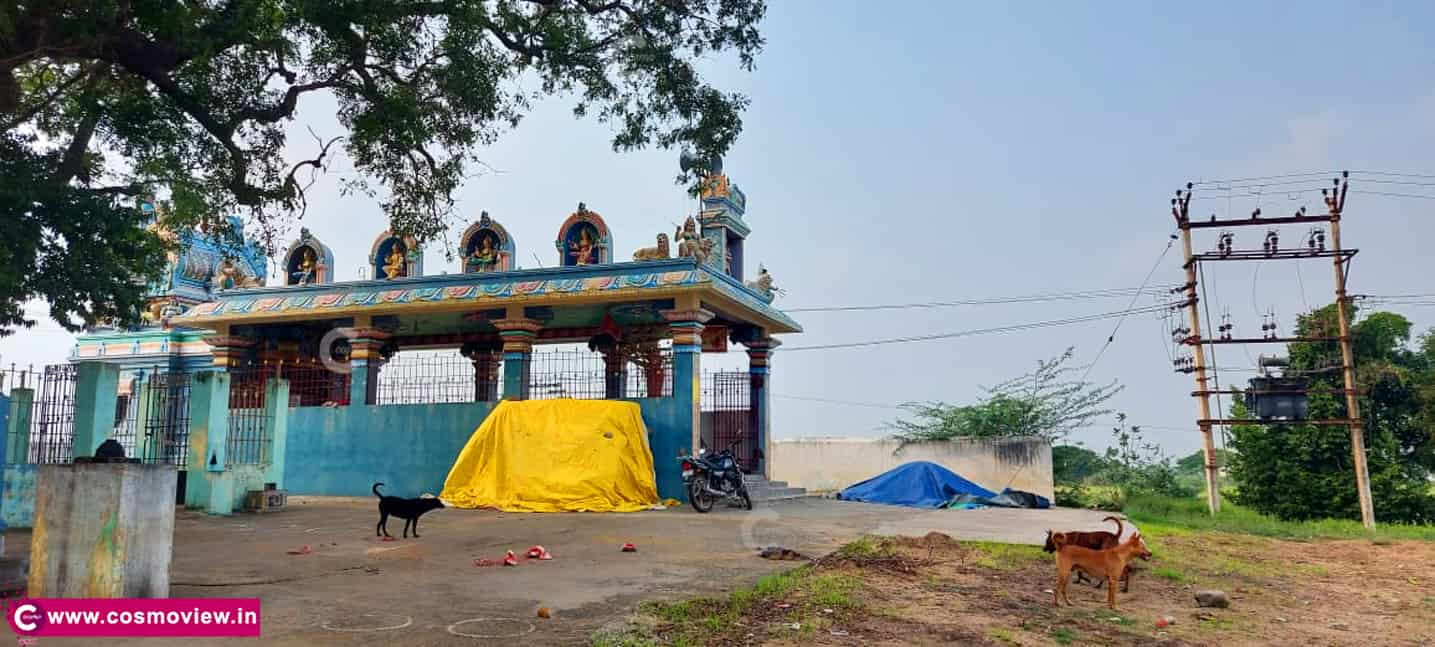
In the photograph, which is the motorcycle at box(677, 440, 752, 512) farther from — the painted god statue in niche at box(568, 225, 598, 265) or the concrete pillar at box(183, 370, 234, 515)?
the concrete pillar at box(183, 370, 234, 515)

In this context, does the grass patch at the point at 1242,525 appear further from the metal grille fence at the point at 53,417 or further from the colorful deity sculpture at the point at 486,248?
the metal grille fence at the point at 53,417

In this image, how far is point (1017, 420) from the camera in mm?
21422

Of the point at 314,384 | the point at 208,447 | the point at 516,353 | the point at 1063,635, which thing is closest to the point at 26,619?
the point at 1063,635

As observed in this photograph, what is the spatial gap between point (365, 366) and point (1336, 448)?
1905 centimetres

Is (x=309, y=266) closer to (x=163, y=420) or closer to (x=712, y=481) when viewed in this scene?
(x=163, y=420)

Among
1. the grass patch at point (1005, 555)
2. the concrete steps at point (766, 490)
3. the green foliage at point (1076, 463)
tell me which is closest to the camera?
the grass patch at point (1005, 555)

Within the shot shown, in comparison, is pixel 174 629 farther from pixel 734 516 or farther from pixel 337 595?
pixel 734 516

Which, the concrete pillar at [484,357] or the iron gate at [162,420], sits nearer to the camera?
the iron gate at [162,420]

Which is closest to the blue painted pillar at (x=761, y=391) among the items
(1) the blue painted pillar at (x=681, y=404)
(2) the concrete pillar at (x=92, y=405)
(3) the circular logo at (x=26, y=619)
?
(1) the blue painted pillar at (x=681, y=404)

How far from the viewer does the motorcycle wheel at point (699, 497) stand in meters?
12.9

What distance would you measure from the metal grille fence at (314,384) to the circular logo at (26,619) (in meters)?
13.7

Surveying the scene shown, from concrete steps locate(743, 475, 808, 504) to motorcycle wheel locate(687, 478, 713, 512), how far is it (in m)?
1.67

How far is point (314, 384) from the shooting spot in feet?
59.0

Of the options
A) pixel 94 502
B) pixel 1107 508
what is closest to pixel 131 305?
pixel 94 502
